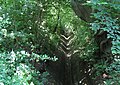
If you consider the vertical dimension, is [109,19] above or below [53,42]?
above

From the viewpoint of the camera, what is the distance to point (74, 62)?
24.9 ft

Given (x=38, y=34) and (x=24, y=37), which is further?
(x=38, y=34)

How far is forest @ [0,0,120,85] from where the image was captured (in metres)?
2.91

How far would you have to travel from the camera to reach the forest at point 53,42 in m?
2.91

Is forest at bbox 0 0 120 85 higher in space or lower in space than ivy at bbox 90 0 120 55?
lower

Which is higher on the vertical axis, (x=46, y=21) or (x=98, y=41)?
(x=46, y=21)

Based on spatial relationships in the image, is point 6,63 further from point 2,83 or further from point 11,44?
point 11,44

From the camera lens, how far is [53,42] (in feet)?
23.1

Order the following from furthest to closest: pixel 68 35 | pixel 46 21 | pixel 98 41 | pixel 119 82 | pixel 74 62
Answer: pixel 68 35 < pixel 74 62 < pixel 46 21 < pixel 98 41 < pixel 119 82

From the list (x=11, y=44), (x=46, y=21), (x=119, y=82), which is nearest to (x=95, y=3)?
(x=119, y=82)

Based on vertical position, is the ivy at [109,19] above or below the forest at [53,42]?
above

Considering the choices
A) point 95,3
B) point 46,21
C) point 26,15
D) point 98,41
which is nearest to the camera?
point 95,3

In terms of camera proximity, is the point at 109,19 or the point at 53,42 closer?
the point at 109,19

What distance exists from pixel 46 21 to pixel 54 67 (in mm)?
1647
